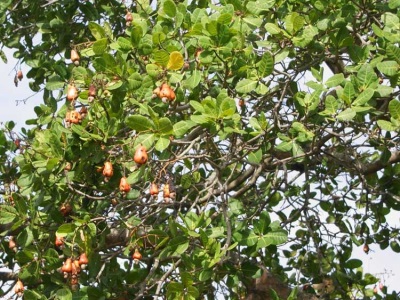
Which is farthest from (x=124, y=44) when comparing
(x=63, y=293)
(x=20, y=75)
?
(x=20, y=75)

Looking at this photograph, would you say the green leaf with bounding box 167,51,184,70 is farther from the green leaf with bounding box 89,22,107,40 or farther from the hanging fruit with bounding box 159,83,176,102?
the green leaf with bounding box 89,22,107,40

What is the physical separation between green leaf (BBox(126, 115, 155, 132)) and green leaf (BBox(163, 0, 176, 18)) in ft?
2.61

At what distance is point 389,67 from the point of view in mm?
4082

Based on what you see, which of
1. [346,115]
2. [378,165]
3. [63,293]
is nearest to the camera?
[346,115]

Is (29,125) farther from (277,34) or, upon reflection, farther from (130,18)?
(277,34)

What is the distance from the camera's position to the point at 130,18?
495 cm

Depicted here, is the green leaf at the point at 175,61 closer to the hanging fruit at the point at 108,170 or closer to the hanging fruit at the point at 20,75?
the hanging fruit at the point at 108,170

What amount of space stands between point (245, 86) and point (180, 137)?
1.50ft

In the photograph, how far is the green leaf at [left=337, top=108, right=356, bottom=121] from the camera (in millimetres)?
3912

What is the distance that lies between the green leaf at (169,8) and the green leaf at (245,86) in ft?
1.58

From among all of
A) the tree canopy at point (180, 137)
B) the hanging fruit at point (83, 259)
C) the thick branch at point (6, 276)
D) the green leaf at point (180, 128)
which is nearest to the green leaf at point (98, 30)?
the tree canopy at point (180, 137)

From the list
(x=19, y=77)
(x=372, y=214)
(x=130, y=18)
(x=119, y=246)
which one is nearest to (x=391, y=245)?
(x=372, y=214)

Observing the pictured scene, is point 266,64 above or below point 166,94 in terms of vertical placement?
above

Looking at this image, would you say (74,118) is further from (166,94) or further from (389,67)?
(389,67)
